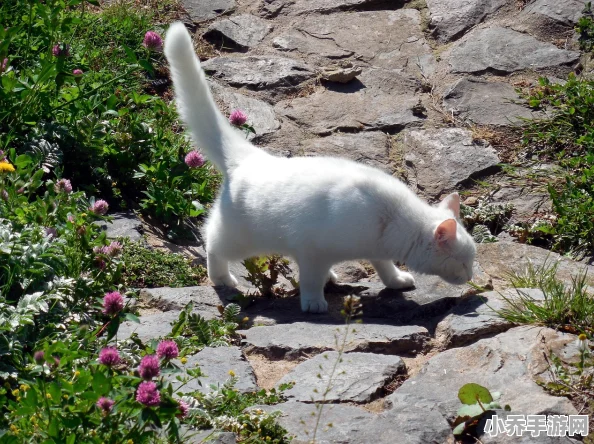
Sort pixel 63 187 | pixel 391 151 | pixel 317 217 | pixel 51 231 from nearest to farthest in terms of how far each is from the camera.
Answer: pixel 51 231, pixel 63 187, pixel 317 217, pixel 391 151

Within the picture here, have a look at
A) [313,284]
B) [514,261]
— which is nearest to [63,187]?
[313,284]

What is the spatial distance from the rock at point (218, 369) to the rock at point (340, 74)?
12.1 ft

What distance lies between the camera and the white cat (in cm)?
445

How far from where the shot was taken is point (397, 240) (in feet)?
14.8

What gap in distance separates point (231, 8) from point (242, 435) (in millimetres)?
5643

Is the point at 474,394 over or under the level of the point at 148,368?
under

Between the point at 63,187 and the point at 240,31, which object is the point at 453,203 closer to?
the point at 63,187

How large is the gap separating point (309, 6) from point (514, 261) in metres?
3.99

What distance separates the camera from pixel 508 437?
2971mm

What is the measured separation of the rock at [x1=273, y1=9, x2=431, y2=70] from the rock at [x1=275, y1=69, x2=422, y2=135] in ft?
1.01

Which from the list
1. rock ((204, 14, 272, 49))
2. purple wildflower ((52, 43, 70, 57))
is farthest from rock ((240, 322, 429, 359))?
rock ((204, 14, 272, 49))

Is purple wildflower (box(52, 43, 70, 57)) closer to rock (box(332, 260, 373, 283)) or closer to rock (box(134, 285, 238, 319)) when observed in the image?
rock (box(134, 285, 238, 319))

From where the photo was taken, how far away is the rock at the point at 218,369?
10.8 feet

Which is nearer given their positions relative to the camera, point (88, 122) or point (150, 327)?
point (150, 327)
